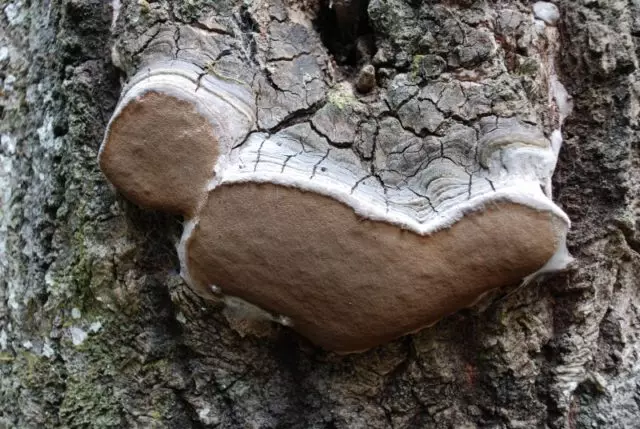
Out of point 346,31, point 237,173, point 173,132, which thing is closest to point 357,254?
point 237,173

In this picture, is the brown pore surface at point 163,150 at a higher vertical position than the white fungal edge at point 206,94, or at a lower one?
lower

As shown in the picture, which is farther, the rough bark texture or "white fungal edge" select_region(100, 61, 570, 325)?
the rough bark texture

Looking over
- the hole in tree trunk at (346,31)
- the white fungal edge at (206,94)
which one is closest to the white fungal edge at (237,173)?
the white fungal edge at (206,94)

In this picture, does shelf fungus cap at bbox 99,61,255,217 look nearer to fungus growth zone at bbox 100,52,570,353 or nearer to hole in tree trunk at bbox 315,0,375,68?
fungus growth zone at bbox 100,52,570,353

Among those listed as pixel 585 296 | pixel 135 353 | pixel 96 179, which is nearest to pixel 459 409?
pixel 585 296

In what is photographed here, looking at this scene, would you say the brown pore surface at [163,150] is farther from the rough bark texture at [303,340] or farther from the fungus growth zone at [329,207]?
the rough bark texture at [303,340]

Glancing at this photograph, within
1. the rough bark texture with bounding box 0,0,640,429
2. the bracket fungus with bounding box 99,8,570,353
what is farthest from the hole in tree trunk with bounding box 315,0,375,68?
the bracket fungus with bounding box 99,8,570,353

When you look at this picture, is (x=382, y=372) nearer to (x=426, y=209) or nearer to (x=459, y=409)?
(x=459, y=409)

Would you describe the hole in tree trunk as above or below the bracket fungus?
above
